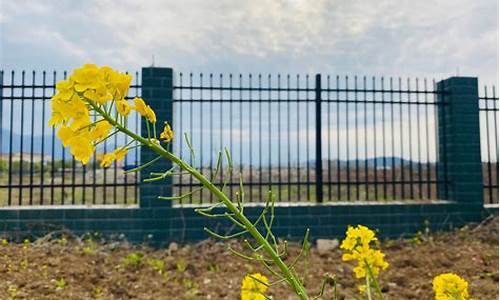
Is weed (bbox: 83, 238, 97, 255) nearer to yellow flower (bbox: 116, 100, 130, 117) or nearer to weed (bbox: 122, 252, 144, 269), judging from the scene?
weed (bbox: 122, 252, 144, 269)

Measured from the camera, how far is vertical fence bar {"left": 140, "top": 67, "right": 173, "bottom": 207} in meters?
5.80

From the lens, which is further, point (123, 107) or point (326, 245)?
point (326, 245)

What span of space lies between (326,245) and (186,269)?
6.29 feet

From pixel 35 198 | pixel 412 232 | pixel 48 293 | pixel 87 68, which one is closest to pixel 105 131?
pixel 87 68

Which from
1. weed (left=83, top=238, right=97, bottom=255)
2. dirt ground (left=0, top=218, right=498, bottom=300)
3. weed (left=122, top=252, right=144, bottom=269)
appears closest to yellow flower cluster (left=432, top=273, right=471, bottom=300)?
dirt ground (left=0, top=218, right=498, bottom=300)

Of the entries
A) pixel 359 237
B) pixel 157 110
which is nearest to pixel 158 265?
pixel 157 110

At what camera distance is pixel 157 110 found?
5.88 m

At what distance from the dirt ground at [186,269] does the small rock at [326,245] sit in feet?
0.37

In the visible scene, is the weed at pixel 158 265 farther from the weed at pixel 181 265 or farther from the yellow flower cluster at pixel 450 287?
the yellow flower cluster at pixel 450 287

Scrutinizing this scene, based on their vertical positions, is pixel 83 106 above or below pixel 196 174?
above

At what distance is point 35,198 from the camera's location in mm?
9523

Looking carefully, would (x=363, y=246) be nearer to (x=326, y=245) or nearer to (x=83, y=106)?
(x=83, y=106)

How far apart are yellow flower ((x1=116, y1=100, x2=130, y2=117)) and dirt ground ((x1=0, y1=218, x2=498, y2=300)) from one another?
11.0ft

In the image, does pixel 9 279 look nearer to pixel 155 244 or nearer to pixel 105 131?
pixel 155 244
